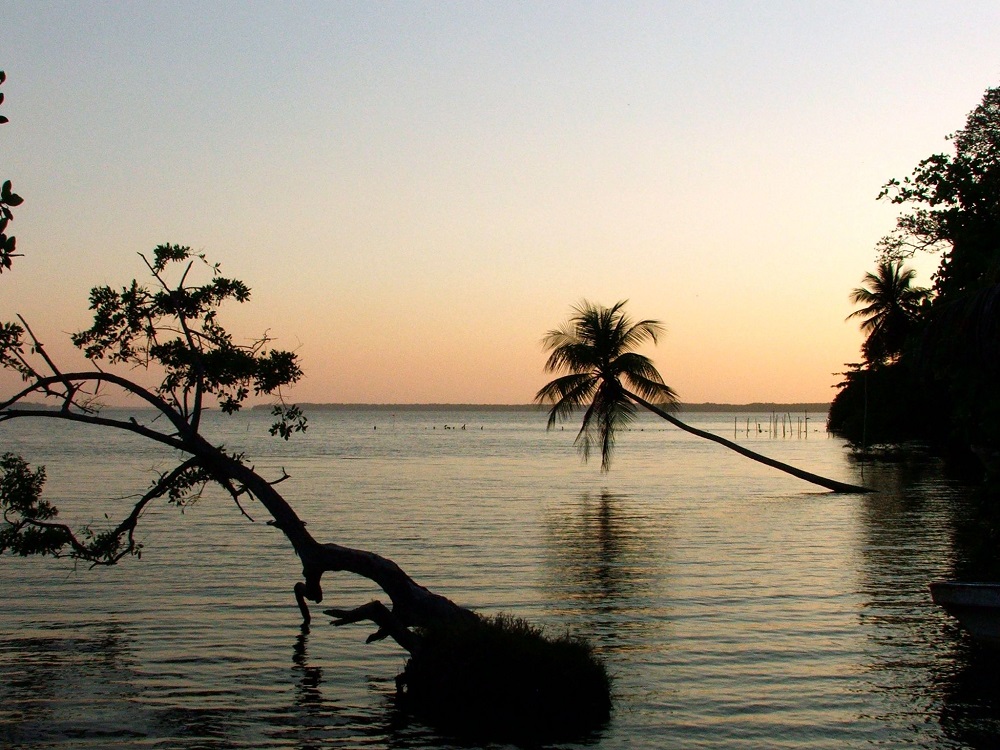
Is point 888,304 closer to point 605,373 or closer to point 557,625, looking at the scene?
Answer: point 605,373

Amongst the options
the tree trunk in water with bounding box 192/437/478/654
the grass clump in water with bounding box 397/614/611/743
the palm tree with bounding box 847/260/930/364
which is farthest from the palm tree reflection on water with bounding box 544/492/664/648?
the palm tree with bounding box 847/260/930/364

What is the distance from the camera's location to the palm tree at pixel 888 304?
205 feet

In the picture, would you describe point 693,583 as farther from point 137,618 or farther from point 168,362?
point 168,362

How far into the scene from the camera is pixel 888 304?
210 feet

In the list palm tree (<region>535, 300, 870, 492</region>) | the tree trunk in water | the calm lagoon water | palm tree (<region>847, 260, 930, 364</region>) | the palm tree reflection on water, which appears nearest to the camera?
the calm lagoon water

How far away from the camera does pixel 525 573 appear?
74.7 feet

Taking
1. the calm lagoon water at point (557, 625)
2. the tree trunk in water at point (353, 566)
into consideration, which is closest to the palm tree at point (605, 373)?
the calm lagoon water at point (557, 625)

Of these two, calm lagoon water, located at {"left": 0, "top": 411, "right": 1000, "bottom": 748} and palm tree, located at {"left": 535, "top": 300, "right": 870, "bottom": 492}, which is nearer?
calm lagoon water, located at {"left": 0, "top": 411, "right": 1000, "bottom": 748}

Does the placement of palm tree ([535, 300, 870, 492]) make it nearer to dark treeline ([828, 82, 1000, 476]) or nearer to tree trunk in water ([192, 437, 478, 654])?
dark treeline ([828, 82, 1000, 476])

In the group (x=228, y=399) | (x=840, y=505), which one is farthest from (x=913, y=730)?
(x=840, y=505)

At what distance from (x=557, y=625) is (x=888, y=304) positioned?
5340 centimetres

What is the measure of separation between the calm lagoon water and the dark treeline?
11.4ft

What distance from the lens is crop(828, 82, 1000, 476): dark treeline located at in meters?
14.7

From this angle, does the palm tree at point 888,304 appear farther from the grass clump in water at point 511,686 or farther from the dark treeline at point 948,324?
the grass clump in water at point 511,686
